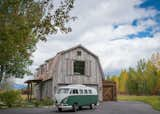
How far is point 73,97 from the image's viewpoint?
30.7 metres

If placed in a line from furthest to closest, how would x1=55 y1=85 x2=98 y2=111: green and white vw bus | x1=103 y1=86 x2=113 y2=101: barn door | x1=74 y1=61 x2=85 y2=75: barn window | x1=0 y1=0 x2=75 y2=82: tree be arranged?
x1=103 y1=86 x2=113 y2=101: barn door < x1=74 y1=61 x2=85 y2=75: barn window < x1=55 y1=85 x2=98 y2=111: green and white vw bus < x1=0 y1=0 x2=75 y2=82: tree

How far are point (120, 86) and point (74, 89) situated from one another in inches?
3813

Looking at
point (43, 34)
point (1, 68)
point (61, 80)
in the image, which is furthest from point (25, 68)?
point (43, 34)

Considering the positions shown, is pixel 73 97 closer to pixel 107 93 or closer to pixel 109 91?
pixel 107 93

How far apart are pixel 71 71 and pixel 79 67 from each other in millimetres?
1587

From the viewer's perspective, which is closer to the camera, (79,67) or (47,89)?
(47,89)

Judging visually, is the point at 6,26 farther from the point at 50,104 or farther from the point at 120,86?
the point at 120,86

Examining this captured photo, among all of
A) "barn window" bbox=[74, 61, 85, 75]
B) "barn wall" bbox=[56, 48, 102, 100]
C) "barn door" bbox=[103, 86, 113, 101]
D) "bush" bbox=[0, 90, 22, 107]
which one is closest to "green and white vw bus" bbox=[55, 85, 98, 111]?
"bush" bbox=[0, 90, 22, 107]

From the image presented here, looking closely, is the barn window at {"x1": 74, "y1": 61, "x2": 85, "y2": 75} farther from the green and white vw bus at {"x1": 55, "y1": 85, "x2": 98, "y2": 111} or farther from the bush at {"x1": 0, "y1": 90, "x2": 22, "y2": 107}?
the green and white vw bus at {"x1": 55, "y1": 85, "x2": 98, "y2": 111}

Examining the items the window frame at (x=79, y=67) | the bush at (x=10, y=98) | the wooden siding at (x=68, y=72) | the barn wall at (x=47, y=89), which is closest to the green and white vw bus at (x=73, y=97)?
the bush at (x=10, y=98)

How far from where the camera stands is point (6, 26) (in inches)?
750

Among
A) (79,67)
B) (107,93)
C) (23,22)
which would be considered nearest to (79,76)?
(79,67)

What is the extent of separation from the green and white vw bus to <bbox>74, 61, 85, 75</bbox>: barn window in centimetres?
1200

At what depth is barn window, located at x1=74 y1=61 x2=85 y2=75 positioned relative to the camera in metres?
45.5
